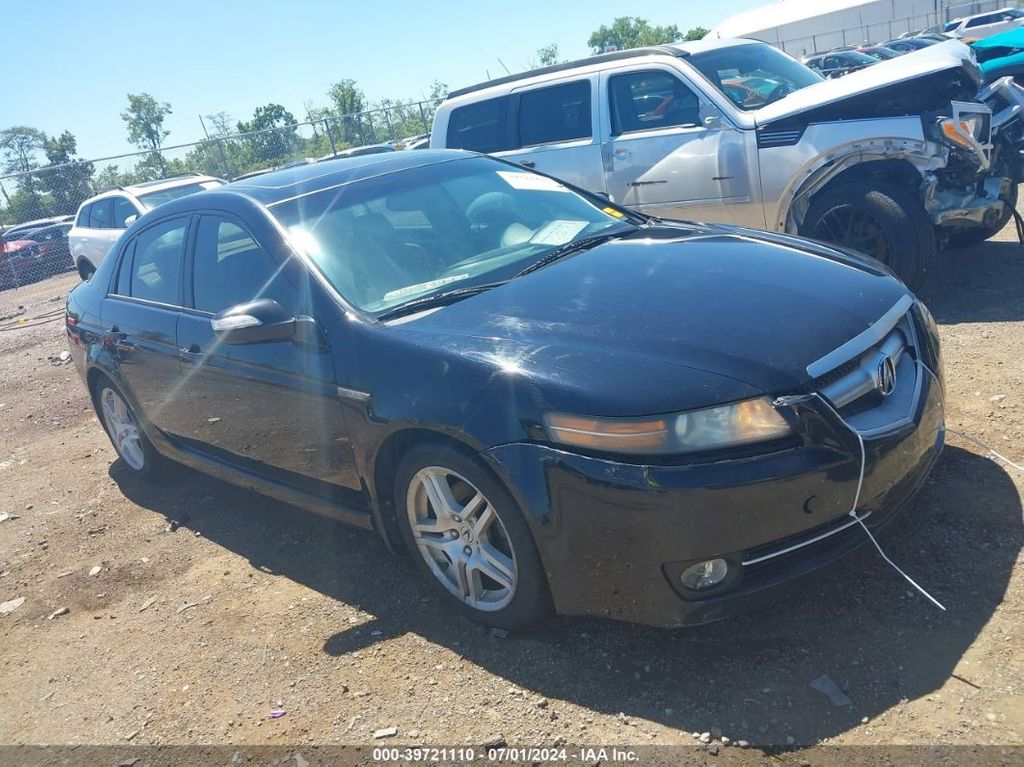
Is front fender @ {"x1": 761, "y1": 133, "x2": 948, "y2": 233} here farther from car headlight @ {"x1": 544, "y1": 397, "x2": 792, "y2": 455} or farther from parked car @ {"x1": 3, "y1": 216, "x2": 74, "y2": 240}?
parked car @ {"x1": 3, "y1": 216, "x2": 74, "y2": 240}

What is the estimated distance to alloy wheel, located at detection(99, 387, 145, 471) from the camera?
5293 mm

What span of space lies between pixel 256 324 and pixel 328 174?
3.68ft

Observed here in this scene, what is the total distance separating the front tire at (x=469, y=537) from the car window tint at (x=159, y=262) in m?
2.04

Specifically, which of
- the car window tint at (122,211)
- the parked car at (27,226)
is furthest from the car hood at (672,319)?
the parked car at (27,226)

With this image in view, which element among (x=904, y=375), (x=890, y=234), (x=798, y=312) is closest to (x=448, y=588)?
(x=798, y=312)

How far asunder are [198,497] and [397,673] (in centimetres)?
259

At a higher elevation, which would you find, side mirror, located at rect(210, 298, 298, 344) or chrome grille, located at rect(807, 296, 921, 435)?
side mirror, located at rect(210, 298, 298, 344)

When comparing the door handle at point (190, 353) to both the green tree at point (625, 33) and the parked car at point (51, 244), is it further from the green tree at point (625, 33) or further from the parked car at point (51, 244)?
the green tree at point (625, 33)

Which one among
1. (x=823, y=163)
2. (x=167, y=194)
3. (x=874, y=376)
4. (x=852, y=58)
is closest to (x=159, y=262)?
(x=874, y=376)

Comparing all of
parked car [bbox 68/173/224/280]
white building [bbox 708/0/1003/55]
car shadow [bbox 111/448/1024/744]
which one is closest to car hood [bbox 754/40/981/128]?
car shadow [bbox 111/448/1024/744]

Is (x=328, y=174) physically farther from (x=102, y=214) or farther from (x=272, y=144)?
(x=272, y=144)

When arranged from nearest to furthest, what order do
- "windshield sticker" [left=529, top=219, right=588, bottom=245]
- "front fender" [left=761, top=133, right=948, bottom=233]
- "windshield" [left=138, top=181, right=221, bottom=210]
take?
1. "windshield sticker" [left=529, top=219, right=588, bottom=245]
2. "front fender" [left=761, top=133, right=948, bottom=233]
3. "windshield" [left=138, top=181, right=221, bottom=210]

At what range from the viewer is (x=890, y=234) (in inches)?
222

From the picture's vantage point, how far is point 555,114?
24.1 feet
